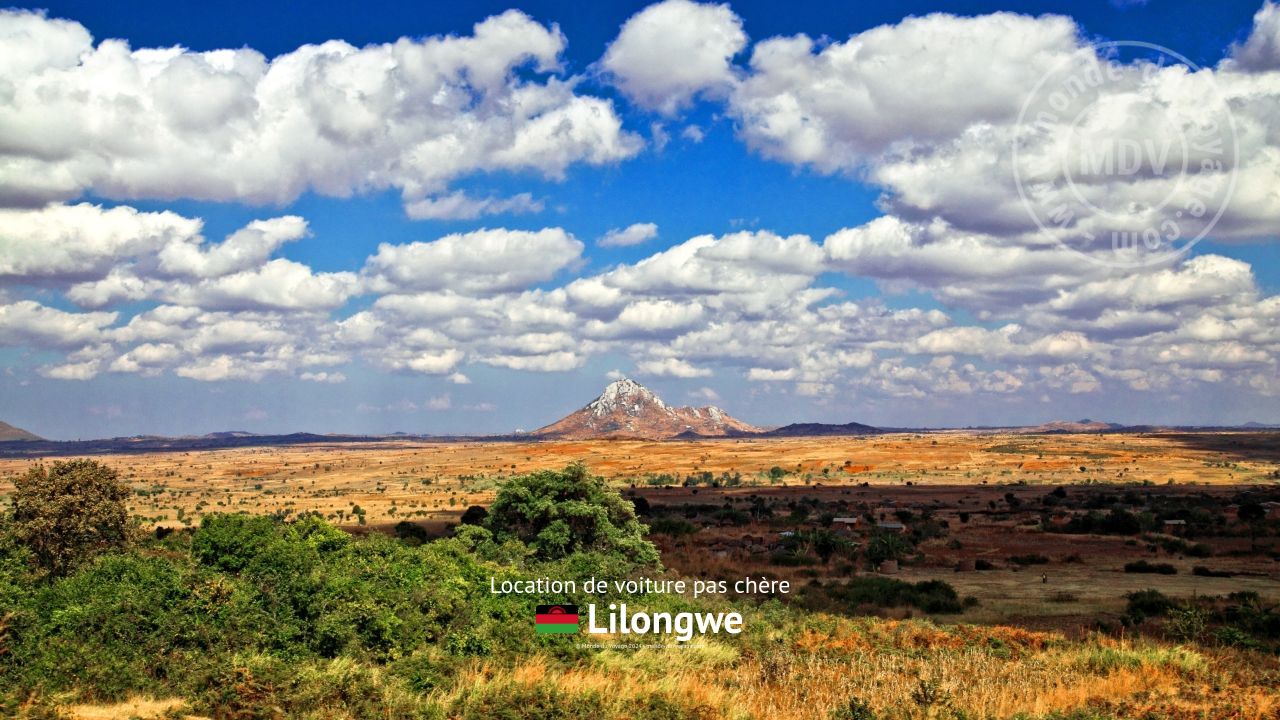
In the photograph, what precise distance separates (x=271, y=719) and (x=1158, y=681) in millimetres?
15276

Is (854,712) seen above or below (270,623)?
below

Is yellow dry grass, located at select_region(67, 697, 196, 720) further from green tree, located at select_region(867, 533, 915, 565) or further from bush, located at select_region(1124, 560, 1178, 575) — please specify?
bush, located at select_region(1124, 560, 1178, 575)

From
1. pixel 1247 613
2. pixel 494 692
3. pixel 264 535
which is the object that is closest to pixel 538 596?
pixel 494 692

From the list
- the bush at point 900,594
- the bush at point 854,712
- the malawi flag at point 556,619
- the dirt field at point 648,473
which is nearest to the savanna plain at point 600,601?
the bush at point 854,712

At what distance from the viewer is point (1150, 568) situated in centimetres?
3644

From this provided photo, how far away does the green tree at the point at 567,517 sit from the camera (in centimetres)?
2723

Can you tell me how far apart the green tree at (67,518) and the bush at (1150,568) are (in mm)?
38631

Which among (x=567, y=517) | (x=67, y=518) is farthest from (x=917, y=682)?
(x=67, y=518)

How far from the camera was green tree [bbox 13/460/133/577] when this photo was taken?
2711 cm

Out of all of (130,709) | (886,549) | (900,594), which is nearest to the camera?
(130,709)

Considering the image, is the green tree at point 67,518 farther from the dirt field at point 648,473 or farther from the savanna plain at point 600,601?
the dirt field at point 648,473

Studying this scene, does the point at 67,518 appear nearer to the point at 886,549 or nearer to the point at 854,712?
the point at 854,712

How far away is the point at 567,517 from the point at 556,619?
27.9 feet

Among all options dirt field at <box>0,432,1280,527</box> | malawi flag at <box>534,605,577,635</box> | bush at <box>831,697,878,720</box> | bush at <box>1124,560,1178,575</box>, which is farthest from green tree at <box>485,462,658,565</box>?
dirt field at <box>0,432,1280,527</box>
